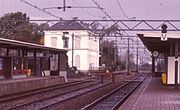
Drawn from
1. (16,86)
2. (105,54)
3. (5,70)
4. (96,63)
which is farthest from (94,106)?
(105,54)

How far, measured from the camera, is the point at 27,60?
1088 inches

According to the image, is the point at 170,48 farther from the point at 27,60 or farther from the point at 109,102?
the point at 27,60

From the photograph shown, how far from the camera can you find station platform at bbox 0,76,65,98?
1964 centimetres

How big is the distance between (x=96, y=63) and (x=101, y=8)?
5200cm

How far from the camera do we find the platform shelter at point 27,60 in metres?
22.8

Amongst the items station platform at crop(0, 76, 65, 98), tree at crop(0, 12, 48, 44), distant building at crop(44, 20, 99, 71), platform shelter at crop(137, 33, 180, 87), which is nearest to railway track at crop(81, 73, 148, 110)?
platform shelter at crop(137, 33, 180, 87)

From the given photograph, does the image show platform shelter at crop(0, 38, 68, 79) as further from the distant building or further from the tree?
the distant building

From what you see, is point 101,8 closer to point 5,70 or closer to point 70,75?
point 5,70

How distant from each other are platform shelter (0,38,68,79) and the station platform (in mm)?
1072

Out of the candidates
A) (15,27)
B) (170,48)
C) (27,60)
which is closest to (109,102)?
(170,48)

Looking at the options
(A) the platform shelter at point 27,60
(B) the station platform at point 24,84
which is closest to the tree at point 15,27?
(A) the platform shelter at point 27,60

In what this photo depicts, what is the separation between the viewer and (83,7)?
27984 mm

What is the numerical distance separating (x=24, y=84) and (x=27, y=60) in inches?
205

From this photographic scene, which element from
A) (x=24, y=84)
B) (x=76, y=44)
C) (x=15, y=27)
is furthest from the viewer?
(x=76, y=44)
